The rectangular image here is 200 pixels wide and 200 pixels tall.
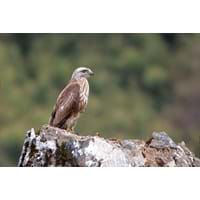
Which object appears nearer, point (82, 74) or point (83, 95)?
point (83, 95)

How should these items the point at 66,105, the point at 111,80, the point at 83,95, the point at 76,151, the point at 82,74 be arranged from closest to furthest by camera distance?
the point at 76,151, the point at 66,105, the point at 83,95, the point at 82,74, the point at 111,80

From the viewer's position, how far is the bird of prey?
17562mm

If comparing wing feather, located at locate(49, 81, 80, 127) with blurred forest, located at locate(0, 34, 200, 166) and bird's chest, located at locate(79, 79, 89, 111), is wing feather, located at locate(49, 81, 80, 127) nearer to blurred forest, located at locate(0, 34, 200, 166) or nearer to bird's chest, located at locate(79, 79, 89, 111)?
bird's chest, located at locate(79, 79, 89, 111)

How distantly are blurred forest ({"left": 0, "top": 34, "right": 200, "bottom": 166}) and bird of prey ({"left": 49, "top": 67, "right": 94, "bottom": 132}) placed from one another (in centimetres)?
855

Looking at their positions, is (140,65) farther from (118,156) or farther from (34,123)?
(118,156)

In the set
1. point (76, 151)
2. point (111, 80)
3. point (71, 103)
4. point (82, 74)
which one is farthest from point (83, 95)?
point (111, 80)

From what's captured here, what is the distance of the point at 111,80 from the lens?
1326 inches

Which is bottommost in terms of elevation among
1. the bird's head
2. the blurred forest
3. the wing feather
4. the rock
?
the rock

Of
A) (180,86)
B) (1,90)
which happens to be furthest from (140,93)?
(1,90)

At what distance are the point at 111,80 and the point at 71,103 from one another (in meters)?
15.9

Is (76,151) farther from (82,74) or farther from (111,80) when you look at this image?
(111,80)

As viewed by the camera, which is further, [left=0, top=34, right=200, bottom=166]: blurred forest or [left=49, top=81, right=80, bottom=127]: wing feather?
[left=0, top=34, right=200, bottom=166]: blurred forest

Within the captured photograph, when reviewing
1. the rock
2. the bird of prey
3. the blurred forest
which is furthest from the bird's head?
the blurred forest

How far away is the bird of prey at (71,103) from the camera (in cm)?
1756
